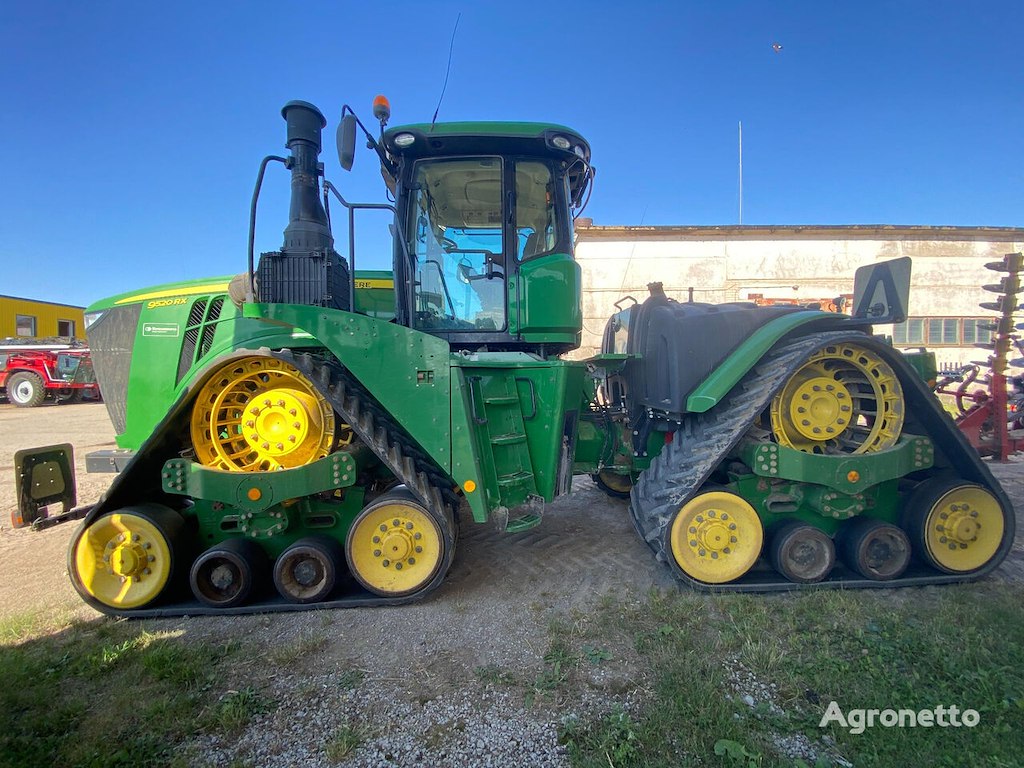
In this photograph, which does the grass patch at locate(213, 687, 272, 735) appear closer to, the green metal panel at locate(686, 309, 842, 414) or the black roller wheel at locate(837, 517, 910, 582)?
the green metal panel at locate(686, 309, 842, 414)

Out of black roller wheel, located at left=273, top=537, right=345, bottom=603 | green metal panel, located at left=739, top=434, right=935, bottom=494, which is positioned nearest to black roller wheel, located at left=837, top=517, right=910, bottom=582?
green metal panel, located at left=739, top=434, right=935, bottom=494

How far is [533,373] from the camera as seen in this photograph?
316 centimetres

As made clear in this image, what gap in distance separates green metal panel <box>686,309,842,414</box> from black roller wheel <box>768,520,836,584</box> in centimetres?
93

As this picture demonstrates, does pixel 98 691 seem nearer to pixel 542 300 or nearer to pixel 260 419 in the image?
pixel 260 419

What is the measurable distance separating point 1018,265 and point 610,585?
4116mm

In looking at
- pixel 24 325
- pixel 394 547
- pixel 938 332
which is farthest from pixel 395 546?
pixel 24 325

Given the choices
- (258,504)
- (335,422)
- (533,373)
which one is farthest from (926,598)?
(258,504)

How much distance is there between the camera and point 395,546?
117 inches

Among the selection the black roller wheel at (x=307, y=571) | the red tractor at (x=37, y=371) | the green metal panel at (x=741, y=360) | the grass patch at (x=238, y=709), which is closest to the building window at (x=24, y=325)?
the red tractor at (x=37, y=371)

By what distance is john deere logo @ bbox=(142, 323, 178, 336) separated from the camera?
3312 millimetres

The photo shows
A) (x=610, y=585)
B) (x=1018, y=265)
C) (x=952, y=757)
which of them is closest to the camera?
(x=952, y=757)

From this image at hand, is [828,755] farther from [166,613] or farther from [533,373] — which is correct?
[166,613]

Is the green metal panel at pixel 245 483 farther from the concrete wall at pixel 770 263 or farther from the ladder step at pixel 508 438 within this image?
the concrete wall at pixel 770 263

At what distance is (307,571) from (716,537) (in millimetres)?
2476
